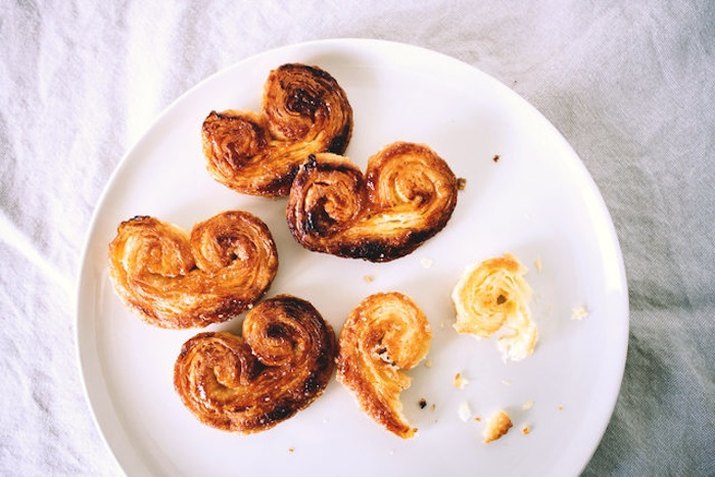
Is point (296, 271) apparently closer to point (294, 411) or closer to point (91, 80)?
point (294, 411)

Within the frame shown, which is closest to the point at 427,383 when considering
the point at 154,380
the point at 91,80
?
the point at 154,380

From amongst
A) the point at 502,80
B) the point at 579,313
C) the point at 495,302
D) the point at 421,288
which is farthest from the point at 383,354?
the point at 502,80

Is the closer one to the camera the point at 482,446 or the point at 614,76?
the point at 482,446

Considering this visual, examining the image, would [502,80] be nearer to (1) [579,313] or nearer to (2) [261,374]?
(1) [579,313]

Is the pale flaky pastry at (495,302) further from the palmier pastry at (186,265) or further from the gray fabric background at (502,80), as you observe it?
the palmier pastry at (186,265)

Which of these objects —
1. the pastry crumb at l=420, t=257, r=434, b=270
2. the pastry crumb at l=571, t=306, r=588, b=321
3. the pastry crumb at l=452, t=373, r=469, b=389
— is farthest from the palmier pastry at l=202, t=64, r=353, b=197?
the pastry crumb at l=571, t=306, r=588, b=321

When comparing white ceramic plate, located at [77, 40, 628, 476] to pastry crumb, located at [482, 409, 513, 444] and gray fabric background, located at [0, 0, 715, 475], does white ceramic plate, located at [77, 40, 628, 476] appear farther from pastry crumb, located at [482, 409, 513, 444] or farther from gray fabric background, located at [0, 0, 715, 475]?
gray fabric background, located at [0, 0, 715, 475]

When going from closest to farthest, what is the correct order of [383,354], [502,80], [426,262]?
[383,354] → [426,262] → [502,80]
